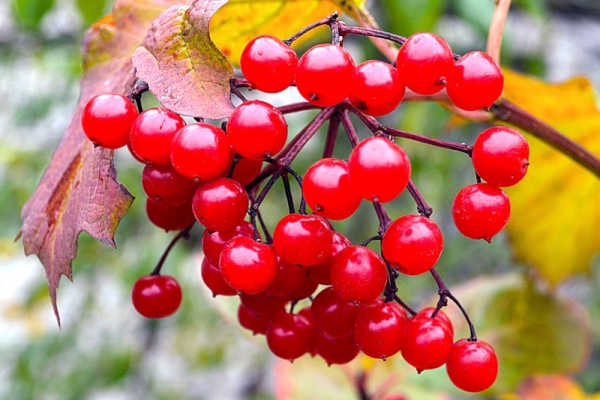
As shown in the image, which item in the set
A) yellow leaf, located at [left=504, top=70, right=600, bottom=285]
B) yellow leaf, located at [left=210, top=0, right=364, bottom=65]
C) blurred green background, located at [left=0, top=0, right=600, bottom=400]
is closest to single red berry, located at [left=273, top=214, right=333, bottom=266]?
yellow leaf, located at [left=210, top=0, right=364, bottom=65]

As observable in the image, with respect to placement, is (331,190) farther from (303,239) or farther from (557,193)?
(557,193)

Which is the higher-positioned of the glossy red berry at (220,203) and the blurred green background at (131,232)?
the glossy red berry at (220,203)

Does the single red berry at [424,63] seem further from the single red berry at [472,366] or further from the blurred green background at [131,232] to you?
the blurred green background at [131,232]

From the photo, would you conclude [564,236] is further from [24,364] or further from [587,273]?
[24,364]

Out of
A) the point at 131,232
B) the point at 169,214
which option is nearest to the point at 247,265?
the point at 169,214

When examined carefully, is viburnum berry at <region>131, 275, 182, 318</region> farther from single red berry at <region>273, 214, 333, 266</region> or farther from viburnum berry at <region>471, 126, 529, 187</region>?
viburnum berry at <region>471, 126, 529, 187</region>

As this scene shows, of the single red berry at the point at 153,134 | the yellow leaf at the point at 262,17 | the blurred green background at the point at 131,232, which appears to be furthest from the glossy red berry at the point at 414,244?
the blurred green background at the point at 131,232
